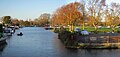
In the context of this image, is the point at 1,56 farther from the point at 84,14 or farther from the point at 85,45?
the point at 84,14

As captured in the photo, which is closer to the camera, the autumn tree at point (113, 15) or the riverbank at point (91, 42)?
the riverbank at point (91, 42)

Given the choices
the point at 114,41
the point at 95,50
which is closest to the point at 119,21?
the point at 114,41

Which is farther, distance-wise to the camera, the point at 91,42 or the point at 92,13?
the point at 92,13

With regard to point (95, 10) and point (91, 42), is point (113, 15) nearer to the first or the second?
point (95, 10)

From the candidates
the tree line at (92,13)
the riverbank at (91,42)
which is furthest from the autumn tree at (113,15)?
the riverbank at (91,42)

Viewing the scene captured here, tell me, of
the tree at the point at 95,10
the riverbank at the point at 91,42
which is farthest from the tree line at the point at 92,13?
the riverbank at the point at 91,42

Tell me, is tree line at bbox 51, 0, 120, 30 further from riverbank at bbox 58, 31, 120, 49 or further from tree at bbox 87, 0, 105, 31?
riverbank at bbox 58, 31, 120, 49

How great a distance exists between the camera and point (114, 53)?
36.1m

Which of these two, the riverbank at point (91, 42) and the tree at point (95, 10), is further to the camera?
the tree at point (95, 10)

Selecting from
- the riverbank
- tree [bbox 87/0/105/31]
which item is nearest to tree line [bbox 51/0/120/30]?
tree [bbox 87/0/105/31]

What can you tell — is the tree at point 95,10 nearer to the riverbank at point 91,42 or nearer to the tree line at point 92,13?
the tree line at point 92,13

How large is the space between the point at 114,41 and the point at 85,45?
5.22m

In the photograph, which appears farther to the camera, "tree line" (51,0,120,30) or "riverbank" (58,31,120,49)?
"tree line" (51,0,120,30)

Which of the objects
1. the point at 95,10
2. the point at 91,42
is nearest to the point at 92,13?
the point at 95,10
